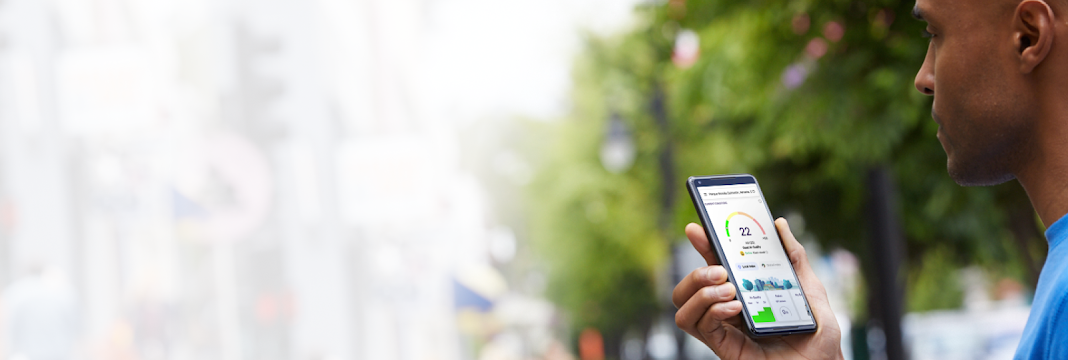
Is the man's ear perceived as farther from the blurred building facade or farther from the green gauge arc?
the blurred building facade

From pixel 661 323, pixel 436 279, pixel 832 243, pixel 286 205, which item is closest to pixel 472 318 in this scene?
pixel 436 279

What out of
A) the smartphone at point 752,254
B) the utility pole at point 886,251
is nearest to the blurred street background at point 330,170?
the utility pole at point 886,251

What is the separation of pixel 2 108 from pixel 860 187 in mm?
7742

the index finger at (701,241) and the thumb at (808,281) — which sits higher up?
the index finger at (701,241)

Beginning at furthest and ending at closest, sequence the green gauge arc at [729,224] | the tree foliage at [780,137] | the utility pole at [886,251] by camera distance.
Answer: the utility pole at [886,251] → the tree foliage at [780,137] → the green gauge arc at [729,224]

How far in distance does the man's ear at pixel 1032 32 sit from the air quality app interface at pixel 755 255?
26.0 inches

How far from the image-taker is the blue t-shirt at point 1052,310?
3.91ft

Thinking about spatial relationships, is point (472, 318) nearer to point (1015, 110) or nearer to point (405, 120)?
point (405, 120)

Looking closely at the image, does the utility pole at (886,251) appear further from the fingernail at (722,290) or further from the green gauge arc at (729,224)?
the fingernail at (722,290)

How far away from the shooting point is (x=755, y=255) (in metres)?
1.87

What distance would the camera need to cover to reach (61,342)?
23.7ft

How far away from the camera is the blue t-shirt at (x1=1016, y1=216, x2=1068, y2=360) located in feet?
3.91

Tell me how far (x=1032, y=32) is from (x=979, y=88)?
0.12 metres

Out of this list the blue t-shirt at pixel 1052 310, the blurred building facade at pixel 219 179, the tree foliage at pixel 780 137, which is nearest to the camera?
the blue t-shirt at pixel 1052 310
